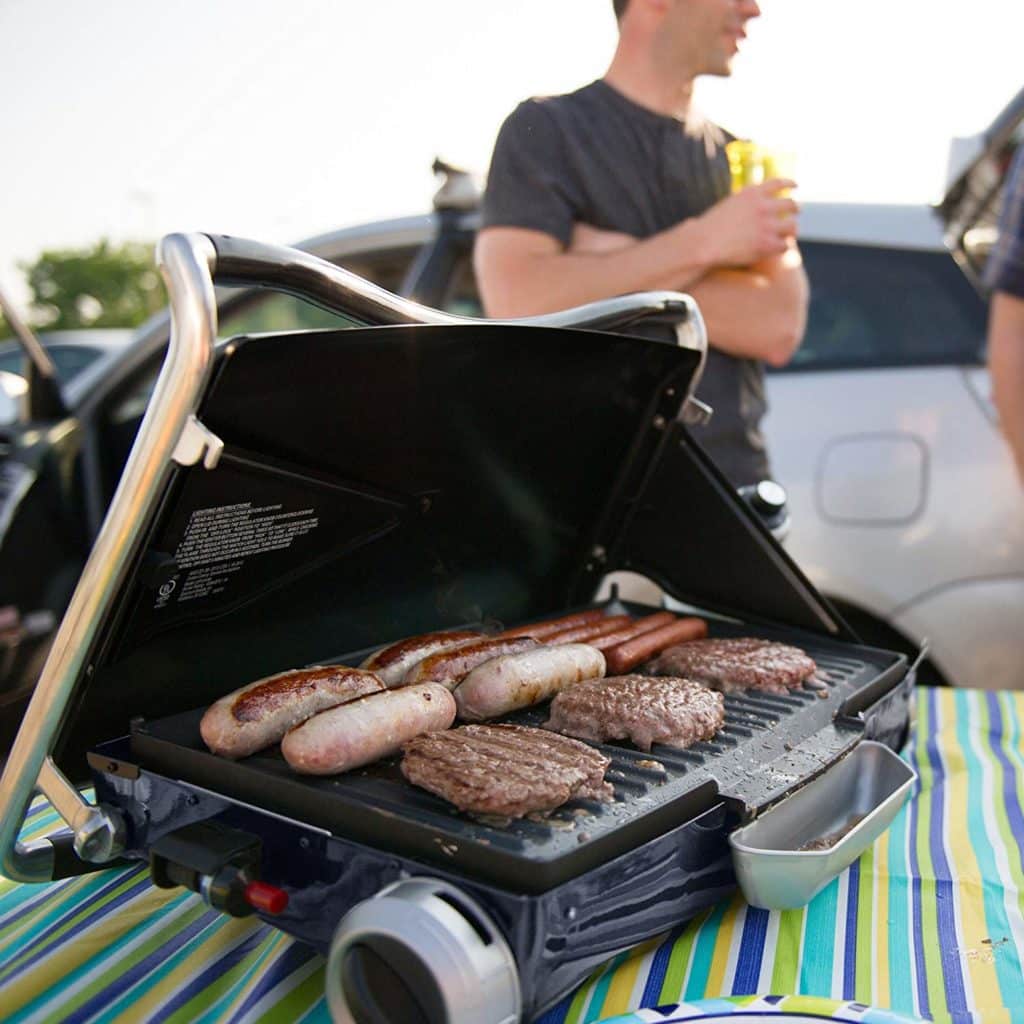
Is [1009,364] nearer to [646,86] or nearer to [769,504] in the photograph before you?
[769,504]

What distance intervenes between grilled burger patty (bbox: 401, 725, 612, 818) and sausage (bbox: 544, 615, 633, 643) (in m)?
0.50

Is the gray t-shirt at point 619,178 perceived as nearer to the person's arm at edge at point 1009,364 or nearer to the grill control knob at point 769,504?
the grill control knob at point 769,504

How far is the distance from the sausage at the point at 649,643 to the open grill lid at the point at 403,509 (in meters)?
0.20

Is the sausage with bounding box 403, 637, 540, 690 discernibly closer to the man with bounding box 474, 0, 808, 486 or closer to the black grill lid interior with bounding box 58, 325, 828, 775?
the black grill lid interior with bounding box 58, 325, 828, 775

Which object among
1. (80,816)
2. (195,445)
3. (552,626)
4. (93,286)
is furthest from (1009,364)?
(93,286)

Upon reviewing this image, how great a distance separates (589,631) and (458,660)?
0.38 metres

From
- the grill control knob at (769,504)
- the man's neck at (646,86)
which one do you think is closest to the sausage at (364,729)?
the grill control knob at (769,504)

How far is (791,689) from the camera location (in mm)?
1954

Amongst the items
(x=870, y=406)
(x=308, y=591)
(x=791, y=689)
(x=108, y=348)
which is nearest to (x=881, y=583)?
(x=870, y=406)

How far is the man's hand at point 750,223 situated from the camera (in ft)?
8.05

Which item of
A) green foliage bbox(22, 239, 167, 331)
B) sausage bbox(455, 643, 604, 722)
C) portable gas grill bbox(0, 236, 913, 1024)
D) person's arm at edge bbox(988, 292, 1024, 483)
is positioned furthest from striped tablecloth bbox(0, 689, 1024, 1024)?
green foliage bbox(22, 239, 167, 331)

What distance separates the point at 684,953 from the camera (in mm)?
1404

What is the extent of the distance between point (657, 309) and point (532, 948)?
1.27 metres

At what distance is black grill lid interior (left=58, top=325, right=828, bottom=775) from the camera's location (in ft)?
4.87
